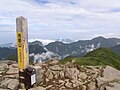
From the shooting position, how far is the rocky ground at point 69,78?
661 inches

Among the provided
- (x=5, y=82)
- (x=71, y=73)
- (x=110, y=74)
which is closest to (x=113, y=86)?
(x=110, y=74)

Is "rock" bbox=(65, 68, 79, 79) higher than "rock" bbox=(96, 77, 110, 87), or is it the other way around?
"rock" bbox=(65, 68, 79, 79)

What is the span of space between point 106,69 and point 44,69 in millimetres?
4392

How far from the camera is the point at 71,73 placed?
18.5 m

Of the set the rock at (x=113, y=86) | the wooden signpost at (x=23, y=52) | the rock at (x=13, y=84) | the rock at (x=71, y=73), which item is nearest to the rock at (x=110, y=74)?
the rock at (x=113, y=86)

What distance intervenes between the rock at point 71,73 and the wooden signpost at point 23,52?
110 inches

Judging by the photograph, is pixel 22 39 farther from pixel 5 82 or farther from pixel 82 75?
pixel 82 75

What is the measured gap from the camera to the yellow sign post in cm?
1587

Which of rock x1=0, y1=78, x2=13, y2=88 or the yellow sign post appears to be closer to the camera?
the yellow sign post

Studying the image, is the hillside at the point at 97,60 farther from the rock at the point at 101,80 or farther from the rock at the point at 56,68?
the rock at the point at 101,80

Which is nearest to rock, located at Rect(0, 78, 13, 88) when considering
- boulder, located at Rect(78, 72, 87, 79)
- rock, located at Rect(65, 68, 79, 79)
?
rock, located at Rect(65, 68, 79, 79)

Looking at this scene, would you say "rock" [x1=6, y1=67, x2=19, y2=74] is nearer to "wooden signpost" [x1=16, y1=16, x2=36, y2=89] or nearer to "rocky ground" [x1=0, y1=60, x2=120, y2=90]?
"rocky ground" [x1=0, y1=60, x2=120, y2=90]

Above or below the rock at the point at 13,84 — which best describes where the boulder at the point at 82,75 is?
above

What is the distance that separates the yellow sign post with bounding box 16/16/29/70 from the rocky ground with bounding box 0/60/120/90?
47.1 inches
